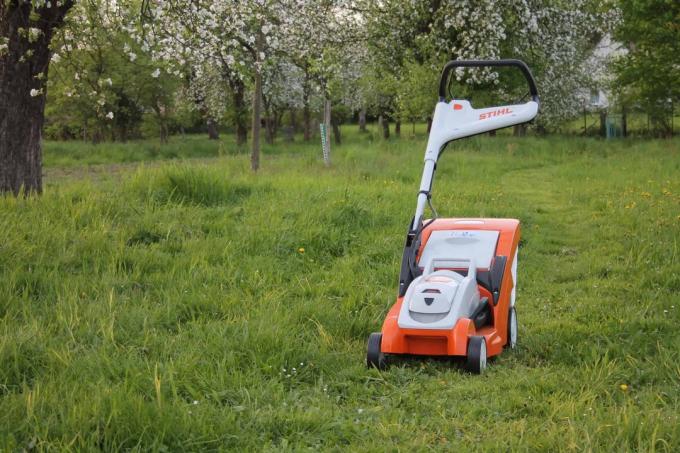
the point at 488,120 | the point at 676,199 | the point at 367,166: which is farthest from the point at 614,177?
the point at 488,120

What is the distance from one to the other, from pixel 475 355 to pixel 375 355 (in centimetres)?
59

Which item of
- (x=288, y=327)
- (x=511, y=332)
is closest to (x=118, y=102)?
(x=288, y=327)

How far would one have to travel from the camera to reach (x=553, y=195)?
11648 mm

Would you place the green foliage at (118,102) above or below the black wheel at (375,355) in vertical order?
above

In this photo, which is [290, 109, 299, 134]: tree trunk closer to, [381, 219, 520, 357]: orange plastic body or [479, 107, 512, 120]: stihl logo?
[479, 107, 512, 120]: stihl logo

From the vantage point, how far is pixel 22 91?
315 inches

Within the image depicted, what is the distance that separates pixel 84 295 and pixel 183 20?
421cm

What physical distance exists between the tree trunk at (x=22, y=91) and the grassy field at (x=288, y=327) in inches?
19.6

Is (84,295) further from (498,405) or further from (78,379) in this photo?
(498,405)

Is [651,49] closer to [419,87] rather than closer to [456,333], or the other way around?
[419,87]

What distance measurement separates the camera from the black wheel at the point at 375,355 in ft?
14.3

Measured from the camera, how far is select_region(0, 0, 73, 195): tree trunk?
7703 mm

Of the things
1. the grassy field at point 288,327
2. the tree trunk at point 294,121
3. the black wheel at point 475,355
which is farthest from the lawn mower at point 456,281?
the tree trunk at point 294,121

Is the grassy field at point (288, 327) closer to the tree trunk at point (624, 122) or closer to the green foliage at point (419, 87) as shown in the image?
the green foliage at point (419, 87)
